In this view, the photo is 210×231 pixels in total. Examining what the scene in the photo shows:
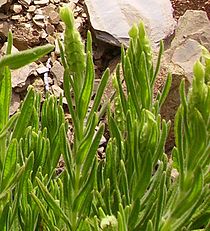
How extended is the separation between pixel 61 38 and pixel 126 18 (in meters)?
0.30

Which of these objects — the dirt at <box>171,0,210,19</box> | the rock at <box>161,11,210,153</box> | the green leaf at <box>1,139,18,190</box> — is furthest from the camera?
the dirt at <box>171,0,210,19</box>

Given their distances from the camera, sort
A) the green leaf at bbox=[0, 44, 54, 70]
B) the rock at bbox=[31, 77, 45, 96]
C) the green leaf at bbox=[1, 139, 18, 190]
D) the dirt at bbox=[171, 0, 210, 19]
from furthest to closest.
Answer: the dirt at bbox=[171, 0, 210, 19] → the rock at bbox=[31, 77, 45, 96] → the green leaf at bbox=[1, 139, 18, 190] → the green leaf at bbox=[0, 44, 54, 70]

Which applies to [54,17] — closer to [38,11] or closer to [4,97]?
[38,11]

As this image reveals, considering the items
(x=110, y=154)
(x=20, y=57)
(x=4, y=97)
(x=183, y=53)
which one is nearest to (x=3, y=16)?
(x=183, y=53)

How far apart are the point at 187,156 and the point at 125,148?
237 millimetres

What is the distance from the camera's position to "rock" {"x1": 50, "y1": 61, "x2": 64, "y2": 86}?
259 centimetres

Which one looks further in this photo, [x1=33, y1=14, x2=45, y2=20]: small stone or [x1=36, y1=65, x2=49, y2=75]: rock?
[x1=33, y1=14, x2=45, y2=20]: small stone

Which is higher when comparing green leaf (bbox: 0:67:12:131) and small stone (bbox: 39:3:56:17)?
green leaf (bbox: 0:67:12:131)

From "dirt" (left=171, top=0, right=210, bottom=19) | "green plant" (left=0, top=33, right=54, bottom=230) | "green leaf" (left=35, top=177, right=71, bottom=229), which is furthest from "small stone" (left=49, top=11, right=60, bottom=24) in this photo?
"green leaf" (left=35, top=177, right=71, bottom=229)

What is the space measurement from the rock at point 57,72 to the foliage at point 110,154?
45.9 inches

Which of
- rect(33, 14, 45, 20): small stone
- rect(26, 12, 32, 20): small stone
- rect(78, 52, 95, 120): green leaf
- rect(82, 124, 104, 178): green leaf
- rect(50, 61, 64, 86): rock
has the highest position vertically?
rect(78, 52, 95, 120): green leaf

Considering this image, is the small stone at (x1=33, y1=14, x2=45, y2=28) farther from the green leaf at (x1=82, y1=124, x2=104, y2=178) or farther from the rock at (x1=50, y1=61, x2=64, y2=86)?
the green leaf at (x1=82, y1=124, x2=104, y2=178)

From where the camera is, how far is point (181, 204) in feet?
3.53

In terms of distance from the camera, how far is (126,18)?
2.79 meters
